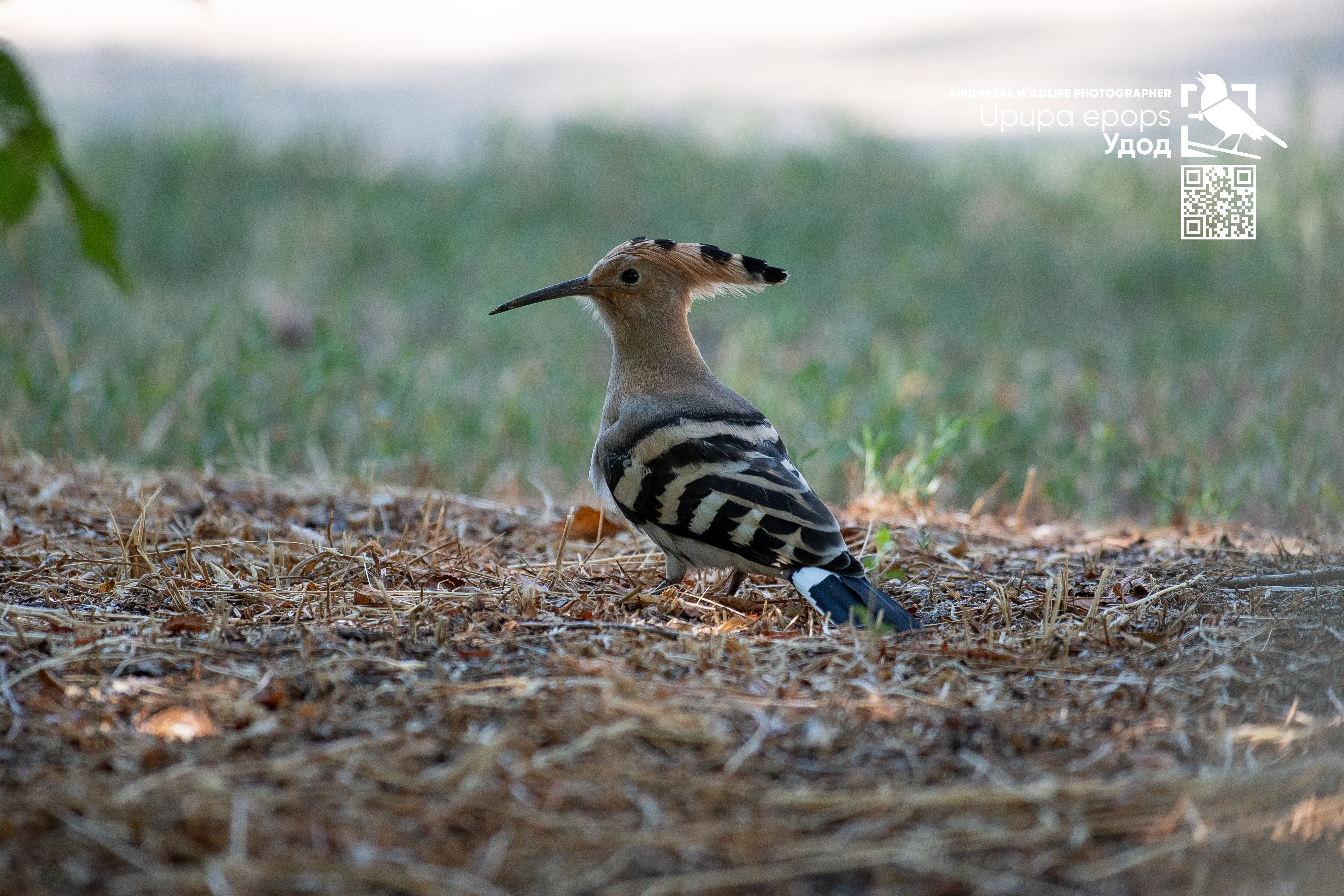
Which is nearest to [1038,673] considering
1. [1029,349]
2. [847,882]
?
[847,882]

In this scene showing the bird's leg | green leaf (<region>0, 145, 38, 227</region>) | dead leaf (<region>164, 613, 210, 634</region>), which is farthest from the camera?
the bird's leg

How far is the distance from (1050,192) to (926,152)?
117cm

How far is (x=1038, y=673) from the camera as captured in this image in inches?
89.0

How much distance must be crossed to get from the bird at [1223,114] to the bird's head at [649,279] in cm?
470

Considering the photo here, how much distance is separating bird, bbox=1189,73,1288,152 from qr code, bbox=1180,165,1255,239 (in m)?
0.19

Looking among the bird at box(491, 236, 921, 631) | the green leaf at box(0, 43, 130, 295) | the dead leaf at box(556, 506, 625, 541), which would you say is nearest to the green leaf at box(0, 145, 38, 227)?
the green leaf at box(0, 43, 130, 295)

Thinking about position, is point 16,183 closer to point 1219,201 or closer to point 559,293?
point 559,293

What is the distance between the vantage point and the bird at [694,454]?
271 cm

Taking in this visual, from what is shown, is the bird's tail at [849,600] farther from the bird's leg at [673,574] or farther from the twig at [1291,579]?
the twig at [1291,579]

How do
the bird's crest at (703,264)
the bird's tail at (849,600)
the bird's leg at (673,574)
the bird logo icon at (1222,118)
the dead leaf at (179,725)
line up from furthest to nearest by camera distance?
1. the bird logo icon at (1222,118)
2. the bird's crest at (703,264)
3. the bird's leg at (673,574)
4. the bird's tail at (849,600)
5. the dead leaf at (179,725)

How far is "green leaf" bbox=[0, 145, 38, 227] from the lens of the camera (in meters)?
2.01

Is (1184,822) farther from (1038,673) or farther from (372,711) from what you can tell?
(372,711)

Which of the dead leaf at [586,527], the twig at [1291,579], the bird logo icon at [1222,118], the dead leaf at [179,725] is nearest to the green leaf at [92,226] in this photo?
the dead leaf at [179,725]

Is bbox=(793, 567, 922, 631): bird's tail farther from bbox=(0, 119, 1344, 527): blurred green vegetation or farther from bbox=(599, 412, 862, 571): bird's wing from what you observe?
bbox=(0, 119, 1344, 527): blurred green vegetation
